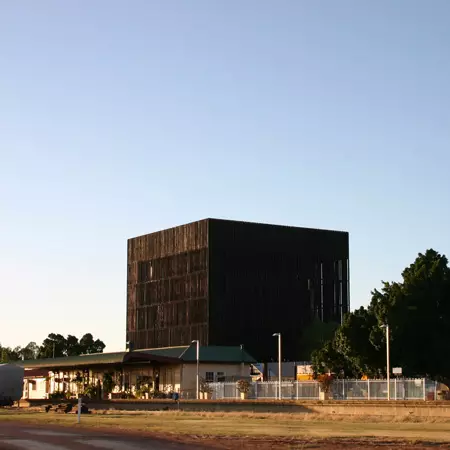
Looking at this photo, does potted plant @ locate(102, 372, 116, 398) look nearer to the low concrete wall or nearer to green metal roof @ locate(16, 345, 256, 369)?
green metal roof @ locate(16, 345, 256, 369)

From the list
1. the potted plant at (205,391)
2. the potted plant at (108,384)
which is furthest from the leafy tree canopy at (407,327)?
the potted plant at (108,384)

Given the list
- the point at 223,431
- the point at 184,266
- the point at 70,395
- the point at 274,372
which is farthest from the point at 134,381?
the point at 223,431

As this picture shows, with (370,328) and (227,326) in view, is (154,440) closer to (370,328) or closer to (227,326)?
Answer: (370,328)

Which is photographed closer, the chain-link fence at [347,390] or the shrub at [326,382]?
the chain-link fence at [347,390]

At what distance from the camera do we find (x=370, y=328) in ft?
255

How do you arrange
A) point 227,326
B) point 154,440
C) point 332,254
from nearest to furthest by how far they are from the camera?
1. point 154,440
2. point 227,326
3. point 332,254

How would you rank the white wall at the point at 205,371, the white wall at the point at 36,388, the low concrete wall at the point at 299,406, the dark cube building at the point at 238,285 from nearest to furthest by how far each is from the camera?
the low concrete wall at the point at 299,406 < the white wall at the point at 205,371 < the dark cube building at the point at 238,285 < the white wall at the point at 36,388

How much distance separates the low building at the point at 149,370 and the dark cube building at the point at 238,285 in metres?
11.9

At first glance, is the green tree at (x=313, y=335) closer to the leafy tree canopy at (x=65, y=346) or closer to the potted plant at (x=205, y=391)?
the potted plant at (x=205, y=391)

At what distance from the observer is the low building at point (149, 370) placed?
9225cm

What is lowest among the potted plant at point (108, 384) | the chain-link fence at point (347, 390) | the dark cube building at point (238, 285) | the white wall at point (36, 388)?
the white wall at point (36, 388)

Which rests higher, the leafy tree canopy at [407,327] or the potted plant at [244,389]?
the leafy tree canopy at [407,327]

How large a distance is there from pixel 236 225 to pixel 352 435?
87.1 m

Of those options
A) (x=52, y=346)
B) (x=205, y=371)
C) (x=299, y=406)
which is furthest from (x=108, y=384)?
(x=52, y=346)
